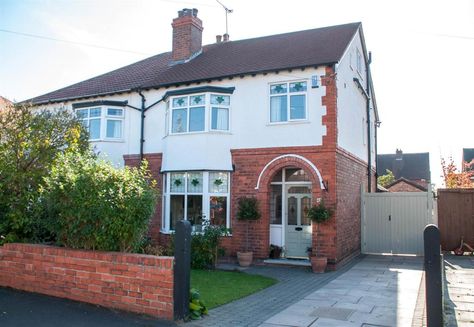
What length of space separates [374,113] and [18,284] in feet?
60.5

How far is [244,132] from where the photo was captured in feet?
46.7

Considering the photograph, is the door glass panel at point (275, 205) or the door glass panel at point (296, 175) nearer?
the door glass panel at point (296, 175)

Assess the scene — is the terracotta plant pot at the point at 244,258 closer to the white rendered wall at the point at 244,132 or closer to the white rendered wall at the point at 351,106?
the white rendered wall at the point at 244,132

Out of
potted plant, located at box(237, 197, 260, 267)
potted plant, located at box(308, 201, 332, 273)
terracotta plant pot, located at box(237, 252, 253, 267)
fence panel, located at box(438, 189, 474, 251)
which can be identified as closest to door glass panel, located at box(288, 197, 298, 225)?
potted plant, located at box(237, 197, 260, 267)

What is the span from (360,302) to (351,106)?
9032 mm

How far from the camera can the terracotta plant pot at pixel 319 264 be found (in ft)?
40.0

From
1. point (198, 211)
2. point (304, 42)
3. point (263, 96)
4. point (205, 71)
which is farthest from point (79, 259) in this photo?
point (304, 42)

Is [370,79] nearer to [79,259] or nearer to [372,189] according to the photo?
[372,189]

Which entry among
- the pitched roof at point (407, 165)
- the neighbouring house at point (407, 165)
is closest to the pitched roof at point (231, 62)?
the neighbouring house at point (407, 165)

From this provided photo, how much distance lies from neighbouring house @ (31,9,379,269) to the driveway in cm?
683

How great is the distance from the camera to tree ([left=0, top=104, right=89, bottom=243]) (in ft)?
27.9

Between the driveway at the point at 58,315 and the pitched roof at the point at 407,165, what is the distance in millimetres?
51758

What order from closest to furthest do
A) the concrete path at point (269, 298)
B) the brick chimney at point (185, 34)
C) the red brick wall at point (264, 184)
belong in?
the concrete path at point (269, 298) → the red brick wall at point (264, 184) → the brick chimney at point (185, 34)

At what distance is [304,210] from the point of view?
1368cm
